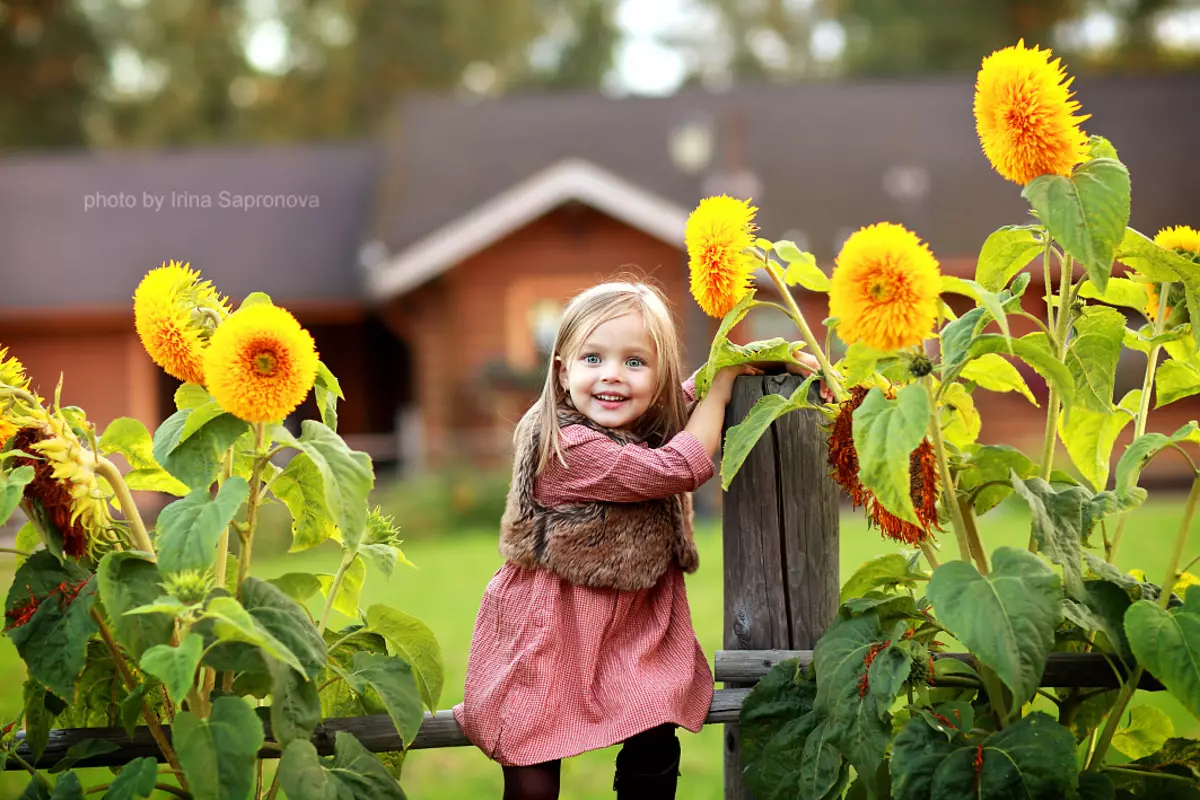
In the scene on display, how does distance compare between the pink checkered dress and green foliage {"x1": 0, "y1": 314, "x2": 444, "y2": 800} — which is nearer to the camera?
green foliage {"x1": 0, "y1": 314, "x2": 444, "y2": 800}

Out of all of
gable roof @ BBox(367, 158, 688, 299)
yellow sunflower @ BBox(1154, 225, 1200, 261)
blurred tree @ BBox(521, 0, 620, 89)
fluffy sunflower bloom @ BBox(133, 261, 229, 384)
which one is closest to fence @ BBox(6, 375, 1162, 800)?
yellow sunflower @ BBox(1154, 225, 1200, 261)

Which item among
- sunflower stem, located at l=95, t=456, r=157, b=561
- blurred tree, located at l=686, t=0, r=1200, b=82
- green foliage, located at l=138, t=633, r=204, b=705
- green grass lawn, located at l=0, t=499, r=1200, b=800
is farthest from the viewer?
blurred tree, located at l=686, t=0, r=1200, b=82

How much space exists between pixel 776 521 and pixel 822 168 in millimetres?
13042

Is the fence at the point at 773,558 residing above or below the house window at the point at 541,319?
below

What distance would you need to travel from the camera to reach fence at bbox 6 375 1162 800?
2.45 metres

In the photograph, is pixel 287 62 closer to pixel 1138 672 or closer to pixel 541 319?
pixel 541 319

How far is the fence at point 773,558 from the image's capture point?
8.03 ft

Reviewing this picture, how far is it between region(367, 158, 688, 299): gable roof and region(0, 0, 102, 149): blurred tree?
15.3 m

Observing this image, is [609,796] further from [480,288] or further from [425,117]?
[425,117]

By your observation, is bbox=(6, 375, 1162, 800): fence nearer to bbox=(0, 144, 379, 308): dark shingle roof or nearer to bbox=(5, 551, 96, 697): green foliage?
bbox=(5, 551, 96, 697): green foliage

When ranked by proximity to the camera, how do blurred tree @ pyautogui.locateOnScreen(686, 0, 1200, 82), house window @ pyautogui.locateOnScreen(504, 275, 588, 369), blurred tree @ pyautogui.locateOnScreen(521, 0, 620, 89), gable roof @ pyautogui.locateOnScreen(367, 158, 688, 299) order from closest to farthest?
gable roof @ pyautogui.locateOnScreen(367, 158, 688, 299)
house window @ pyautogui.locateOnScreen(504, 275, 588, 369)
blurred tree @ pyautogui.locateOnScreen(686, 0, 1200, 82)
blurred tree @ pyautogui.locateOnScreen(521, 0, 620, 89)

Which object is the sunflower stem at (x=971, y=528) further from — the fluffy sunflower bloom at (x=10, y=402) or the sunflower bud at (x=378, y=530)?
the fluffy sunflower bloom at (x=10, y=402)

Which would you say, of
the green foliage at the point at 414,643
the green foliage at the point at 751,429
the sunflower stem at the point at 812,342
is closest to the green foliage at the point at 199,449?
the green foliage at the point at 414,643

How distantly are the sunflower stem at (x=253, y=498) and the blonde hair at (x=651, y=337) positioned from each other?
1.94ft
